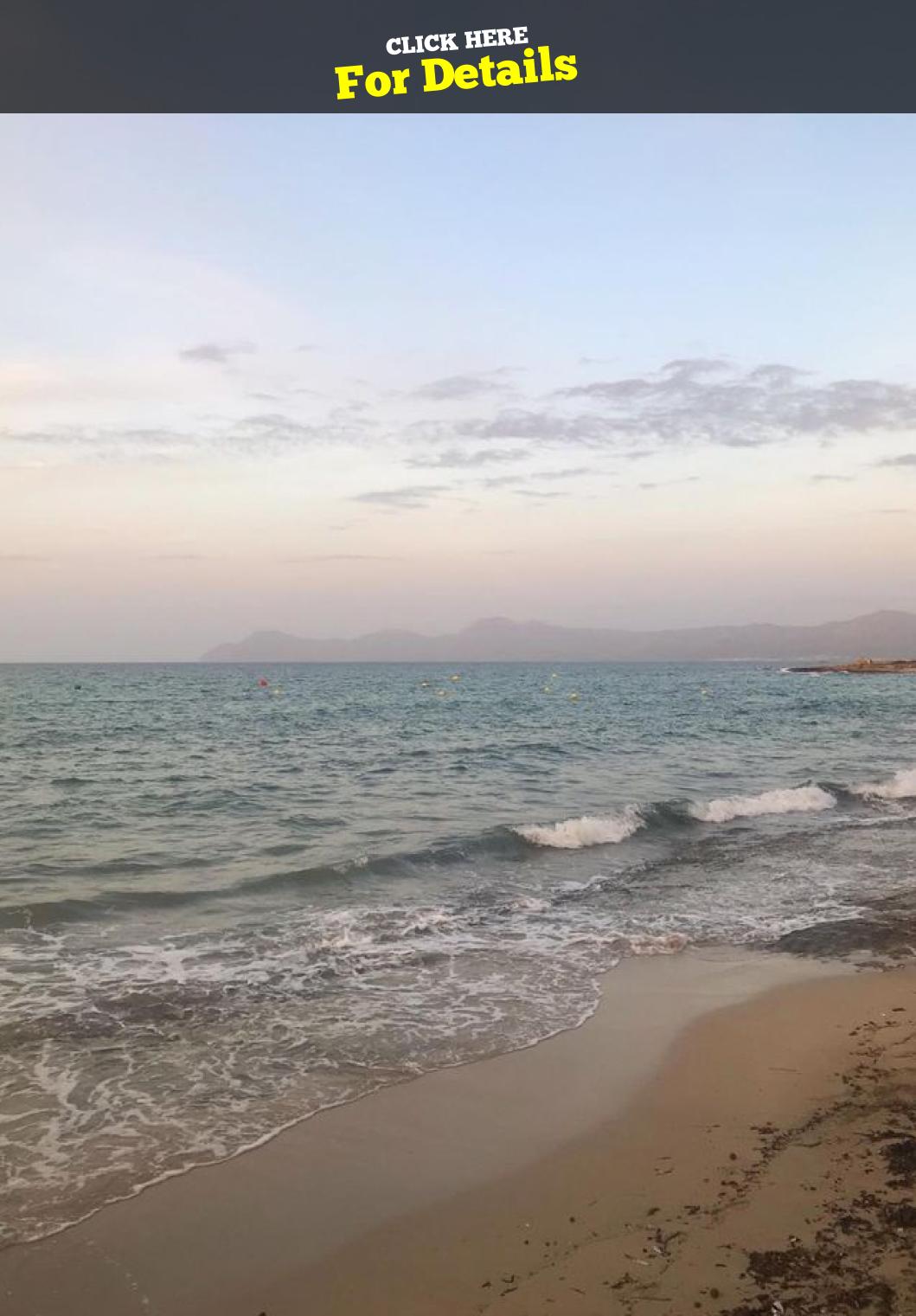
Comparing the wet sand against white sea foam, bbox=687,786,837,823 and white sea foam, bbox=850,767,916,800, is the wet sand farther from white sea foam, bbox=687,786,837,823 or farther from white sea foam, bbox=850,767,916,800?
white sea foam, bbox=850,767,916,800

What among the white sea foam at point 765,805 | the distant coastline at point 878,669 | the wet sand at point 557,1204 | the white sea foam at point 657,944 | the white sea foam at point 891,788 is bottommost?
the distant coastline at point 878,669

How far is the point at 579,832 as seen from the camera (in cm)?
1845

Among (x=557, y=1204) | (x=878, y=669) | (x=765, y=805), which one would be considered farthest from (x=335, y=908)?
(x=878, y=669)

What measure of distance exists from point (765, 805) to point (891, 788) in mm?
4554

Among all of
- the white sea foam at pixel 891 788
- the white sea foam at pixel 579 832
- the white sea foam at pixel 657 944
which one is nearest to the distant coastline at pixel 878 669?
the white sea foam at pixel 891 788

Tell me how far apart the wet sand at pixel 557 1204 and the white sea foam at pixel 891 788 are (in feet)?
56.4

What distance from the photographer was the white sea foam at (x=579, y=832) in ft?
59.3

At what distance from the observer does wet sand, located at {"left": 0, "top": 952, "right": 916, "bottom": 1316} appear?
4.85 m

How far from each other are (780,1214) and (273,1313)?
Answer: 9.68 ft

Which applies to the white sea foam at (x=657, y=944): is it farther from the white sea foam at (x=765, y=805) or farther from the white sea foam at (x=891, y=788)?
the white sea foam at (x=891, y=788)

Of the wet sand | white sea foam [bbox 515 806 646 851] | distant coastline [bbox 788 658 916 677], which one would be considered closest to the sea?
white sea foam [bbox 515 806 646 851]

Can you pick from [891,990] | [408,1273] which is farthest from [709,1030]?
[408,1273]

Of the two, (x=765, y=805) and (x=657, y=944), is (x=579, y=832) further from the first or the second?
(x=657, y=944)

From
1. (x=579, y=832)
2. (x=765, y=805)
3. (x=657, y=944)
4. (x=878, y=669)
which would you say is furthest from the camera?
(x=878, y=669)
